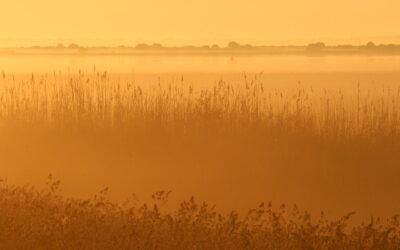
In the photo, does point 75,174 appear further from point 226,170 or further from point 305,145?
point 305,145

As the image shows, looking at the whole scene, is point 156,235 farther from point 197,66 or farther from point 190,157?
point 197,66

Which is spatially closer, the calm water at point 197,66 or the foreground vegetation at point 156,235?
the foreground vegetation at point 156,235

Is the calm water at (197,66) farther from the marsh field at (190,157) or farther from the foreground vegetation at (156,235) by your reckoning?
the foreground vegetation at (156,235)

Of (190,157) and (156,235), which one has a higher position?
(156,235)

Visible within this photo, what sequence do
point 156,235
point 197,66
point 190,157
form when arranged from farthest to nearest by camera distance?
point 197,66
point 190,157
point 156,235

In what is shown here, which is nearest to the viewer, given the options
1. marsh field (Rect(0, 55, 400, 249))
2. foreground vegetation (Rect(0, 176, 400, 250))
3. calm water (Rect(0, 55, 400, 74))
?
foreground vegetation (Rect(0, 176, 400, 250))

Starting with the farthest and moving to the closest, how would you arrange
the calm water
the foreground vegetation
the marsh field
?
the calm water
the marsh field
the foreground vegetation

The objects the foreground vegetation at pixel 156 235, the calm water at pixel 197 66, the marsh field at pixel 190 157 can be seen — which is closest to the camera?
the foreground vegetation at pixel 156 235

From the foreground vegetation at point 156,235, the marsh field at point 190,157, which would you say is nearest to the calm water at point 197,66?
the marsh field at point 190,157

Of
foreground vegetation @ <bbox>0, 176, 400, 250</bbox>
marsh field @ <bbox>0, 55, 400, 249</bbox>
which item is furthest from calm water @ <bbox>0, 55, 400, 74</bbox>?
foreground vegetation @ <bbox>0, 176, 400, 250</bbox>

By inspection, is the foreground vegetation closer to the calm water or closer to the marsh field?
the marsh field

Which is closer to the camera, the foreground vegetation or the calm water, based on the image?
the foreground vegetation

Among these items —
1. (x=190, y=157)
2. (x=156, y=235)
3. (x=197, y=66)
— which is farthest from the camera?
(x=197, y=66)

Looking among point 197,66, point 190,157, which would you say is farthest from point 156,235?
point 197,66
